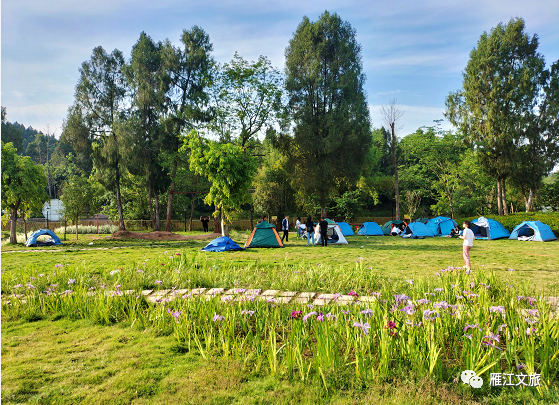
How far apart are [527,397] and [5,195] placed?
1865 cm

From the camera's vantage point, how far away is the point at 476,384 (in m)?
2.84

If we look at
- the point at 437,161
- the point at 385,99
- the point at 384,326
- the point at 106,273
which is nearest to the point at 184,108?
the point at 385,99

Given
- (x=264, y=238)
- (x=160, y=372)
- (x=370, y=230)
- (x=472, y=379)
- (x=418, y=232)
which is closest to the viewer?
(x=472, y=379)

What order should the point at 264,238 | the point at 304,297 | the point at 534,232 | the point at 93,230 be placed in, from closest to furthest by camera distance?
the point at 304,297
the point at 264,238
the point at 534,232
the point at 93,230

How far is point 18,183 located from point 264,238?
36.8 ft

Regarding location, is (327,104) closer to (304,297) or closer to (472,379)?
(304,297)

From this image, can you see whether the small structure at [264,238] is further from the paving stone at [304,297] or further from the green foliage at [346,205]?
the green foliage at [346,205]

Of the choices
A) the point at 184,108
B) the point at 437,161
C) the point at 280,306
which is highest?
the point at 184,108

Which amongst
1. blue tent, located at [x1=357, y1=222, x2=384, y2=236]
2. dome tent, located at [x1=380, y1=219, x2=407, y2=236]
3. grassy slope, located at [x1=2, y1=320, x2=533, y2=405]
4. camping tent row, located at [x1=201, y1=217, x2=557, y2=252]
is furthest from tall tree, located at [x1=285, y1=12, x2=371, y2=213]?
grassy slope, located at [x1=2, y1=320, x2=533, y2=405]

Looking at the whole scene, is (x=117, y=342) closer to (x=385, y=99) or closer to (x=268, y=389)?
(x=268, y=389)

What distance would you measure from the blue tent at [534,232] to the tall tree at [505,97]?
7268 mm

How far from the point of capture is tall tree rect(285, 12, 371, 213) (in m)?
26.3

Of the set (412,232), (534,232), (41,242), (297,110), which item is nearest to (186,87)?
(297,110)

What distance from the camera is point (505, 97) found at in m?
25.7
